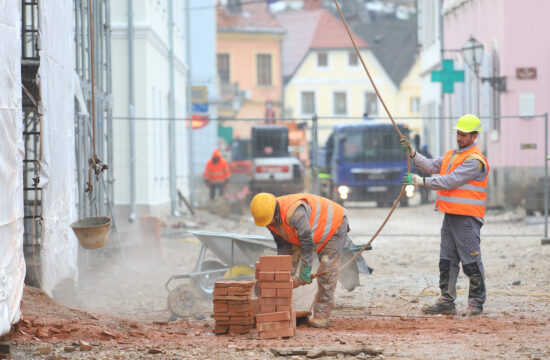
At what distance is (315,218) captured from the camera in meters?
8.41

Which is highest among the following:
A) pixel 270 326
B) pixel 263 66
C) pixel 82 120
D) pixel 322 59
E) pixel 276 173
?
pixel 322 59

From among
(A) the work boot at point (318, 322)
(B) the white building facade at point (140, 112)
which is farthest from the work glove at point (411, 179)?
(B) the white building facade at point (140, 112)

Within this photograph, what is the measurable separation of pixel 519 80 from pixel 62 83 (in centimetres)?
1403

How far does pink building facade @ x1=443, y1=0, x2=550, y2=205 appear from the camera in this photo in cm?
2075

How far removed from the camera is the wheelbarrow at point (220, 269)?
9883mm

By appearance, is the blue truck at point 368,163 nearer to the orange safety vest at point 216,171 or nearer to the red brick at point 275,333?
the orange safety vest at point 216,171

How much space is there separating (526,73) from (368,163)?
181 inches

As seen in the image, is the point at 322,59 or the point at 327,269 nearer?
the point at 327,269

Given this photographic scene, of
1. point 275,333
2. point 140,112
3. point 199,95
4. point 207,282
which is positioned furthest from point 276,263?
point 199,95

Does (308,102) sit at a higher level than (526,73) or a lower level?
higher

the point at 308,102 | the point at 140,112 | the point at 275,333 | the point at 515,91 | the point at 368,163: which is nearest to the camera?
the point at 275,333

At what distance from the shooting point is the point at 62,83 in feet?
34.9

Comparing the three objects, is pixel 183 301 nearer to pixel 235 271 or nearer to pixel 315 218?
pixel 235 271

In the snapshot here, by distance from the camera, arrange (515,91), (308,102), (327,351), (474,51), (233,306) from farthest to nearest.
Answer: (308,102) → (515,91) → (474,51) → (233,306) → (327,351)
